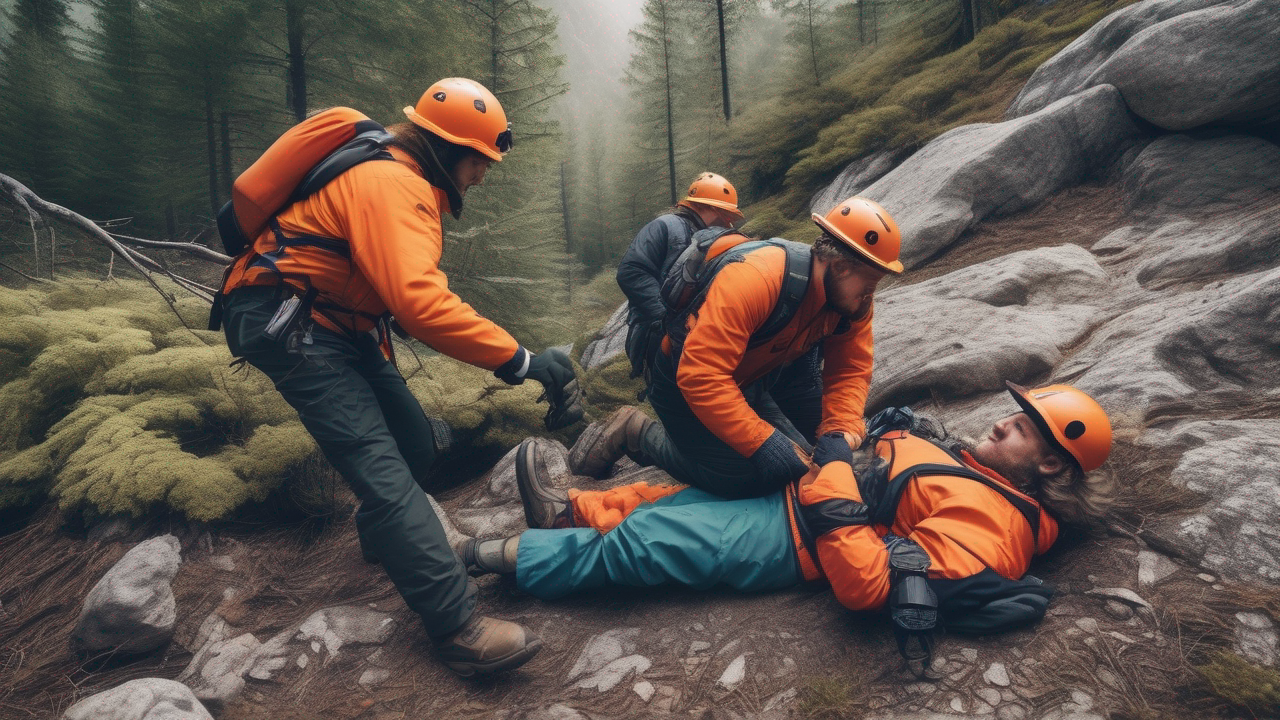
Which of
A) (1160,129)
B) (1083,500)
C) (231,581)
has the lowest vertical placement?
(231,581)

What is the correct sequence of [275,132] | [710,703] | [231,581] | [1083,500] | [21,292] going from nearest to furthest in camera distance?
[710,703] → [1083,500] → [231,581] → [21,292] → [275,132]

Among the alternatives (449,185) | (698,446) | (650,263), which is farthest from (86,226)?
(698,446)

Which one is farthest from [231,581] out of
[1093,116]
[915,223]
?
[1093,116]

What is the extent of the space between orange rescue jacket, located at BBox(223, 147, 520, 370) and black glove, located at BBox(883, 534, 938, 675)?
2.04 metres

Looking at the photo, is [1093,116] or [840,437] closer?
[840,437]

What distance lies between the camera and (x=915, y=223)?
748 cm

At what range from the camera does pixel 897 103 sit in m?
11.4

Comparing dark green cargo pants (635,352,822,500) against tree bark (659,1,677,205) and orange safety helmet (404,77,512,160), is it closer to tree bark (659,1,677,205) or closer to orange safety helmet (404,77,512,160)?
orange safety helmet (404,77,512,160)

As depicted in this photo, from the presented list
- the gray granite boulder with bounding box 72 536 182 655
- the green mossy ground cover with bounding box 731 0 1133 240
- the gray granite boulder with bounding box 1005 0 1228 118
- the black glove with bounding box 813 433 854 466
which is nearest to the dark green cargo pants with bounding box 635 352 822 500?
the black glove with bounding box 813 433 854 466

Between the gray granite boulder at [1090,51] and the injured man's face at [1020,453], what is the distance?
6.42 meters

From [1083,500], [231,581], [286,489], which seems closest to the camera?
[1083,500]

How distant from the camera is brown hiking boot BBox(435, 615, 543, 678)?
295cm

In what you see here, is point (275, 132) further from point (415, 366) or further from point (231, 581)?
point (231, 581)

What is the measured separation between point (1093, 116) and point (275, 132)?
51.0 ft
